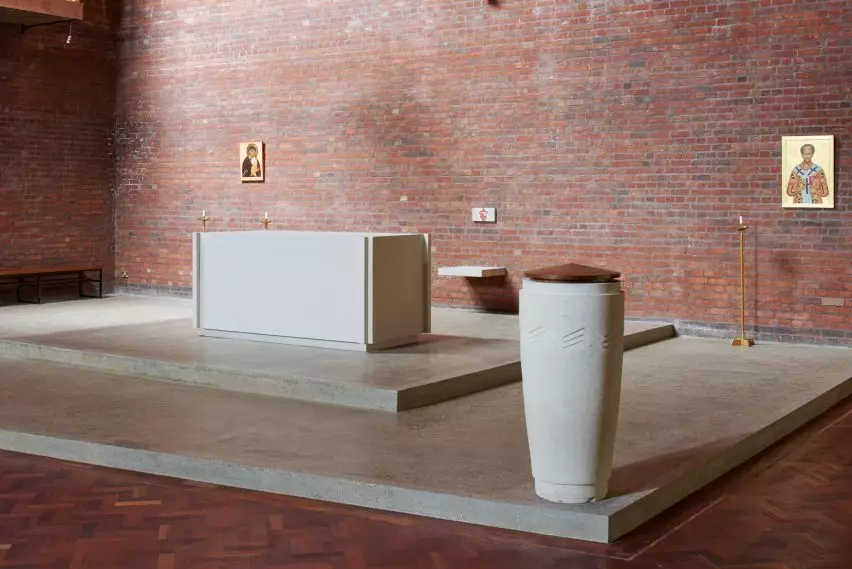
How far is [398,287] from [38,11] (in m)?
5.67

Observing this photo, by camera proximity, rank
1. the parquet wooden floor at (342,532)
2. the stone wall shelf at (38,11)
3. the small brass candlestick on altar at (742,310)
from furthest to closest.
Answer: the stone wall shelf at (38,11)
the small brass candlestick on altar at (742,310)
the parquet wooden floor at (342,532)

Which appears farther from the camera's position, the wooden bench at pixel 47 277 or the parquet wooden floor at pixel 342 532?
the wooden bench at pixel 47 277

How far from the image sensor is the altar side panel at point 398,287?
7.48m

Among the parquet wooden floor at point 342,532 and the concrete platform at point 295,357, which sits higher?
the concrete platform at point 295,357

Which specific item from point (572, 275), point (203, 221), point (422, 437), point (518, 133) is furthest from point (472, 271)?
point (572, 275)

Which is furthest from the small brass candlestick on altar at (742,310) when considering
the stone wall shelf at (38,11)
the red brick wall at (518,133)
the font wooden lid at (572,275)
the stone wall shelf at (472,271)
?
the stone wall shelf at (38,11)

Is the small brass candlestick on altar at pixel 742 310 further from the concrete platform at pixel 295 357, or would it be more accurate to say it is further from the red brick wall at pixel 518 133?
the concrete platform at pixel 295 357

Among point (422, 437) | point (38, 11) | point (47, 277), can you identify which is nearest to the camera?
point (422, 437)

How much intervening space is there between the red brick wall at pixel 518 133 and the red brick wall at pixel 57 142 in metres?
0.28

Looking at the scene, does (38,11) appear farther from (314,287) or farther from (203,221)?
(314,287)

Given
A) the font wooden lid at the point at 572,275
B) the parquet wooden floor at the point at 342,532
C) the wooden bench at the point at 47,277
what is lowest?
the parquet wooden floor at the point at 342,532

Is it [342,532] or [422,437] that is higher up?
[422,437]

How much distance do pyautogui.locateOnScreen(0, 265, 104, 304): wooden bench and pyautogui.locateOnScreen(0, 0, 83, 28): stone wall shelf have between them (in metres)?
2.68

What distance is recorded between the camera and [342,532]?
4133 millimetres
